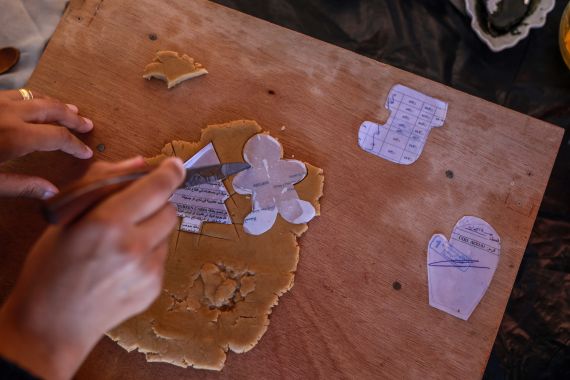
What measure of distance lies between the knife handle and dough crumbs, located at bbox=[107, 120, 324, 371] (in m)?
0.40

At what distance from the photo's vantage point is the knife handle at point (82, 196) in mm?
633

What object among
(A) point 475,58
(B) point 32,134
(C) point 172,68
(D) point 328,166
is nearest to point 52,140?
(B) point 32,134

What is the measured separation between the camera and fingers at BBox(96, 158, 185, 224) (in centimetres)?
66

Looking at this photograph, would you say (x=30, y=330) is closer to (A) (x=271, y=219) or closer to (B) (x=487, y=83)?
(A) (x=271, y=219)

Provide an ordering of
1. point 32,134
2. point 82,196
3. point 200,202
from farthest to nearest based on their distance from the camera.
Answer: point 200,202 → point 32,134 → point 82,196

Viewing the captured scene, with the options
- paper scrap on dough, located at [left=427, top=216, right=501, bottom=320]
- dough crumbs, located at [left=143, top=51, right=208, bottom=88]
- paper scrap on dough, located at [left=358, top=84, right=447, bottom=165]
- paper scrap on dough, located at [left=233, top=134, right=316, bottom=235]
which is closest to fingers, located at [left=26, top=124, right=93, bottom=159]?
dough crumbs, located at [left=143, top=51, right=208, bottom=88]

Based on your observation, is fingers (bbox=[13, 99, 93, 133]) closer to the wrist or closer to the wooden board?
the wooden board

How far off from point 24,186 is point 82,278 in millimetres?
476

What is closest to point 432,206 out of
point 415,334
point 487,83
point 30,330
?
point 415,334

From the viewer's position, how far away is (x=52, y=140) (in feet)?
3.36

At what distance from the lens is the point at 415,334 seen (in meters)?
1.03

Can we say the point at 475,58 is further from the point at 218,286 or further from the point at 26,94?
the point at 26,94

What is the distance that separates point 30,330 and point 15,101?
1.97ft

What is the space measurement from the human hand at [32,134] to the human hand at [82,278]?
0.39 metres
